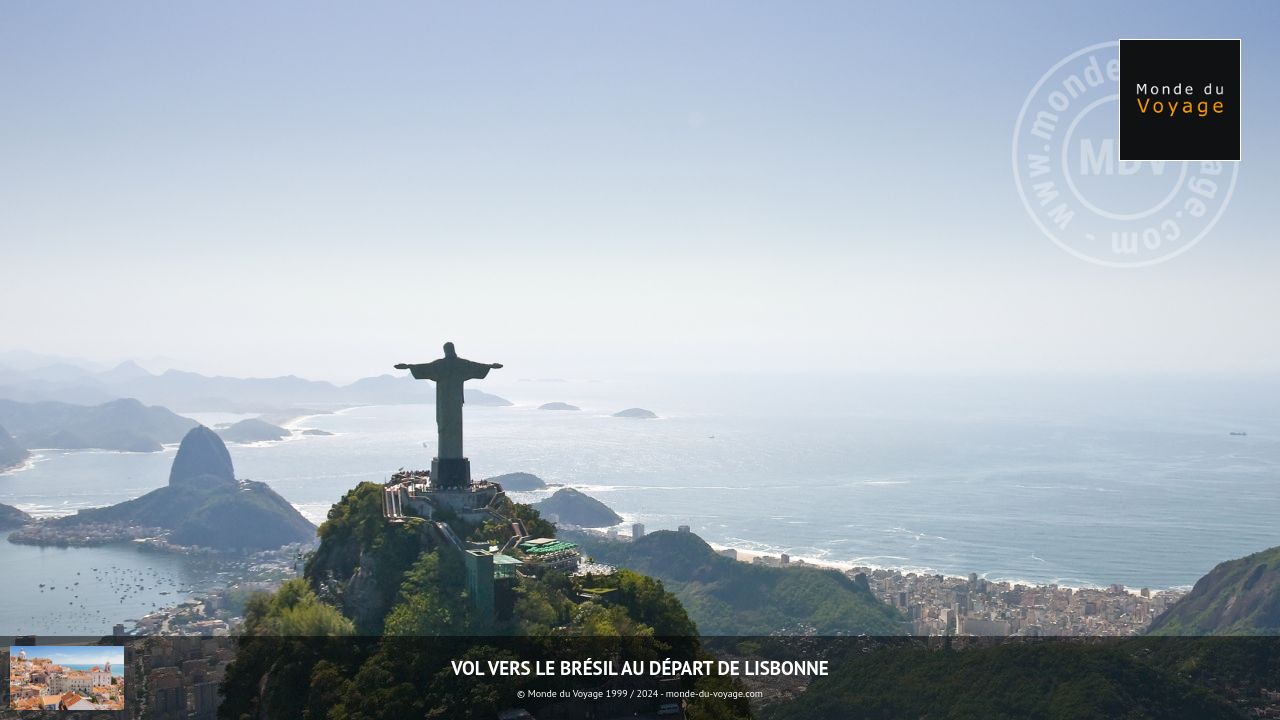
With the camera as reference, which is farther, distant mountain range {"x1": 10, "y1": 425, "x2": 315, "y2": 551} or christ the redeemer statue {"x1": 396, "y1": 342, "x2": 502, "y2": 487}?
distant mountain range {"x1": 10, "y1": 425, "x2": 315, "y2": 551}

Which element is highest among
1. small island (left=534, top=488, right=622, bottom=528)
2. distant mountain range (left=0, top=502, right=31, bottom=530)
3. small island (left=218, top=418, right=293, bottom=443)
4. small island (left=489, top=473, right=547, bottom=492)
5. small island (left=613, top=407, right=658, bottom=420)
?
small island (left=613, top=407, right=658, bottom=420)

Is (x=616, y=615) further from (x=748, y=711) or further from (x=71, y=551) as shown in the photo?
(x=71, y=551)

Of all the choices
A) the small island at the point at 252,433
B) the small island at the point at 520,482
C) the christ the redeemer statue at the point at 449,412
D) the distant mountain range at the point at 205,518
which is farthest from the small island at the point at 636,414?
the christ the redeemer statue at the point at 449,412

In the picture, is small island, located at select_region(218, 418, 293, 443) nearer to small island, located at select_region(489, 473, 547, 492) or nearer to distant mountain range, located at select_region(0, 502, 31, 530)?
distant mountain range, located at select_region(0, 502, 31, 530)

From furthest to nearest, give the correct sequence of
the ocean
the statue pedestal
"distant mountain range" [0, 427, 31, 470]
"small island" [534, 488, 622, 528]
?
"distant mountain range" [0, 427, 31, 470] < "small island" [534, 488, 622, 528] < the ocean < the statue pedestal

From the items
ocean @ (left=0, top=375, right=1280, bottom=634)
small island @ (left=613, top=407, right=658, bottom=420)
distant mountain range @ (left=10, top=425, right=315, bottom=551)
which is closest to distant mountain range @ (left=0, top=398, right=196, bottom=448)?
ocean @ (left=0, top=375, right=1280, bottom=634)

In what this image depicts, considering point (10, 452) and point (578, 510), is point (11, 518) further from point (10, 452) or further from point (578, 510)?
point (578, 510)

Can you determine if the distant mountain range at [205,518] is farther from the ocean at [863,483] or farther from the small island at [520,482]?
the small island at [520,482]

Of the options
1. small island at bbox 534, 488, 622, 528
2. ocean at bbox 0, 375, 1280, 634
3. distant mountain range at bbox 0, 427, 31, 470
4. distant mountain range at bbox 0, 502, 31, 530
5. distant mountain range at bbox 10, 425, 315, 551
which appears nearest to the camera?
ocean at bbox 0, 375, 1280, 634
